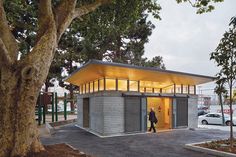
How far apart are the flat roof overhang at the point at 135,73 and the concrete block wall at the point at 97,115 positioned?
160 centimetres

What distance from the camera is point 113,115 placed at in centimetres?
1798

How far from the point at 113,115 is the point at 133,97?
6.44 feet

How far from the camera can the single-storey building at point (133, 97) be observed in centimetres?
1764

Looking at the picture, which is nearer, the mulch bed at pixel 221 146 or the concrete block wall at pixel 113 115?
the mulch bed at pixel 221 146

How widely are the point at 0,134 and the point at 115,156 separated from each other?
15.0 feet

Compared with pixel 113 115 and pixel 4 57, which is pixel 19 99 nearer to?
pixel 4 57

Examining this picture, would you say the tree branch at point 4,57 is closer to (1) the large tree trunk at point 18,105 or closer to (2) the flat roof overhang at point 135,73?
(1) the large tree trunk at point 18,105

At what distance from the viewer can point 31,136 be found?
8602mm

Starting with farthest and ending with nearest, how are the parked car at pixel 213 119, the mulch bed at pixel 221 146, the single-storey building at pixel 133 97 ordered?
the parked car at pixel 213 119 < the single-storey building at pixel 133 97 < the mulch bed at pixel 221 146

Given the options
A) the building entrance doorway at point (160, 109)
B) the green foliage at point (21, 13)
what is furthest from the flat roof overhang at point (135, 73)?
the green foliage at point (21, 13)

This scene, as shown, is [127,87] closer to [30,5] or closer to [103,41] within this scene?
[30,5]

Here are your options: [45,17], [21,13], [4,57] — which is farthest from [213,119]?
[4,57]

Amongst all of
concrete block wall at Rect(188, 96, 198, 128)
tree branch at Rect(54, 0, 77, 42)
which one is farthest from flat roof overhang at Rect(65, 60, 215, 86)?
tree branch at Rect(54, 0, 77, 42)

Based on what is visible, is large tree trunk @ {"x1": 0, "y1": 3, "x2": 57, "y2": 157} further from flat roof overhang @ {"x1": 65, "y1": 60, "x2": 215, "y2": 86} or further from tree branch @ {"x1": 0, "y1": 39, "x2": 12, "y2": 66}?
flat roof overhang @ {"x1": 65, "y1": 60, "x2": 215, "y2": 86}
